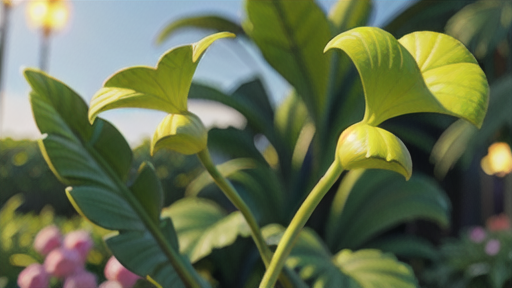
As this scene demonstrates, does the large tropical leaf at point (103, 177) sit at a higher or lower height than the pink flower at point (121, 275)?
higher

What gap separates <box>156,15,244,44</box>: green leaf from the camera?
3.63m

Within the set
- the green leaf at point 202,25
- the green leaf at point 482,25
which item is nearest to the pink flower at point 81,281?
the green leaf at point 202,25

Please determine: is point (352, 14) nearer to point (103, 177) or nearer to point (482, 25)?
point (482, 25)

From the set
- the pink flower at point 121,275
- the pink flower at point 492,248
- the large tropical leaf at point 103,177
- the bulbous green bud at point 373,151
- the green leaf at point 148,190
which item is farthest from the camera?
the pink flower at point 492,248

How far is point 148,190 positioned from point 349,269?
824 millimetres

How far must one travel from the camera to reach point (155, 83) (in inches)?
27.5

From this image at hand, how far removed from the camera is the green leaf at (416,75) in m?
0.63

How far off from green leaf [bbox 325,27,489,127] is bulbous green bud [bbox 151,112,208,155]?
25cm

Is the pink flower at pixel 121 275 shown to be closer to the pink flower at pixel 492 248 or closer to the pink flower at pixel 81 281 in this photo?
the pink flower at pixel 81 281

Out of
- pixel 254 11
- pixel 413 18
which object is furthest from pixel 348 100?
pixel 413 18

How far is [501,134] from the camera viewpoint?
4.20m

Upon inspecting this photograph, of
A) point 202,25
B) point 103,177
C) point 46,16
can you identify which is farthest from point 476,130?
point 46,16

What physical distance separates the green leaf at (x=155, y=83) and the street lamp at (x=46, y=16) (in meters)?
7.36

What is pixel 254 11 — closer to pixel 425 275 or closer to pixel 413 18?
pixel 413 18
